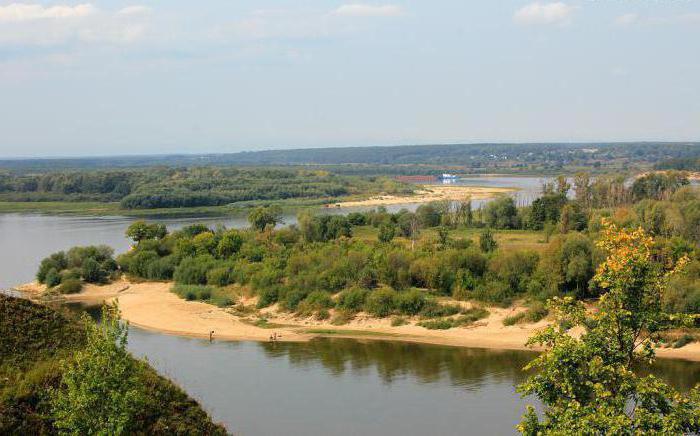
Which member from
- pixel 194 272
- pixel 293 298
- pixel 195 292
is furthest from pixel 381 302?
pixel 194 272

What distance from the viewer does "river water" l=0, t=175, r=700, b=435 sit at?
74.2 ft

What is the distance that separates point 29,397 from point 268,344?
16.7 metres

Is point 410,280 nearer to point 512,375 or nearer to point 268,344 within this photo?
point 268,344

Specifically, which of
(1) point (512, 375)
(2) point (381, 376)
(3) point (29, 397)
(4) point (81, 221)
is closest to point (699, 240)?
(1) point (512, 375)

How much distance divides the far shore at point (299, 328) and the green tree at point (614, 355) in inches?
827

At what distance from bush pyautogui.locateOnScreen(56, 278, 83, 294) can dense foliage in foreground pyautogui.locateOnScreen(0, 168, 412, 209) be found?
2294 inches

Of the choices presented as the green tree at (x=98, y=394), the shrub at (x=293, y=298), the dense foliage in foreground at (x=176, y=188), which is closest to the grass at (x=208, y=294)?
the shrub at (x=293, y=298)

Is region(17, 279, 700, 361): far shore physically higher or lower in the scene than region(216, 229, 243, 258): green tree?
lower

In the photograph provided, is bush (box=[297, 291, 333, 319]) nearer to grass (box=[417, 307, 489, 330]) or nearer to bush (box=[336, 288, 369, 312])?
bush (box=[336, 288, 369, 312])

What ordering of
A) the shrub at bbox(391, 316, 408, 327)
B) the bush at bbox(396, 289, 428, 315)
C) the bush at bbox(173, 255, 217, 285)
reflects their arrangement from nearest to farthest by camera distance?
the shrub at bbox(391, 316, 408, 327) → the bush at bbox(396, 289, 428, 315) → the bush at bbox(173, 255, 217, 285)

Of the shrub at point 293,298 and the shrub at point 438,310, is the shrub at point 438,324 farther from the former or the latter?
the shrub at point 293,298

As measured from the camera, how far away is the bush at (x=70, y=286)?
150 ft

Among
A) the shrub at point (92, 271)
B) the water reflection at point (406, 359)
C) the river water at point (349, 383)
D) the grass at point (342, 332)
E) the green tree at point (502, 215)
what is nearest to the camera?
the river water at point (349, 383)

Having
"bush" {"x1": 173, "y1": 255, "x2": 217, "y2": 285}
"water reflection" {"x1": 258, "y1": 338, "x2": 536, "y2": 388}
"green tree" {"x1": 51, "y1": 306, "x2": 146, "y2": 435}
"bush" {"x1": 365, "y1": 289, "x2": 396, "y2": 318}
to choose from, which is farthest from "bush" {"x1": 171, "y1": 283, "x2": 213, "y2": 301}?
"green tree" {"x1": 51, "y1": 306, "x2": 146, "y2": 435}
